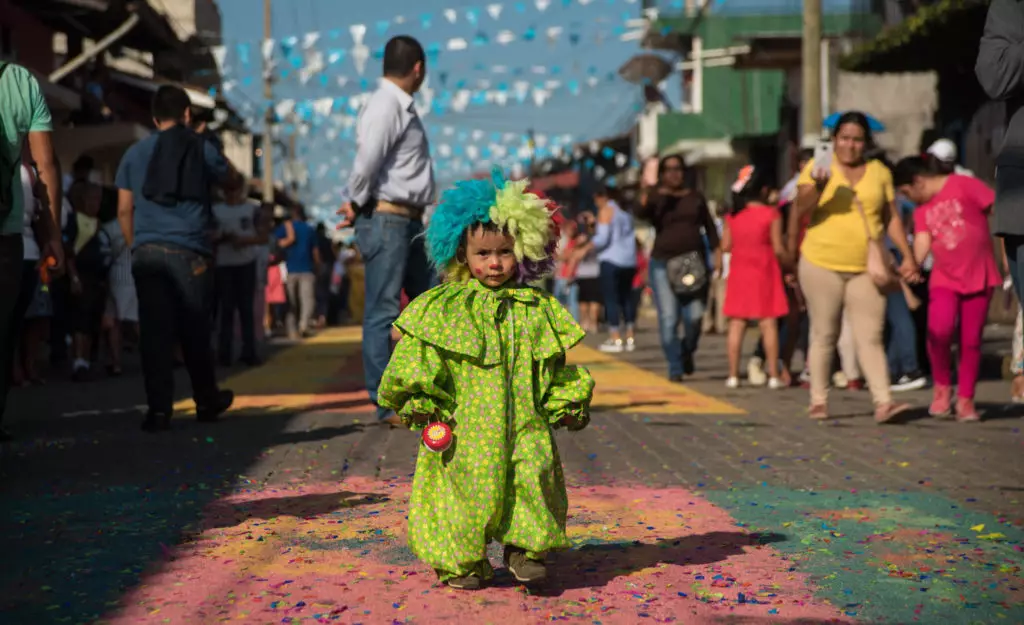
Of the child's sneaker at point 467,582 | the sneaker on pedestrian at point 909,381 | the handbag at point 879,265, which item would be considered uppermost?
the handbag at point 879,265

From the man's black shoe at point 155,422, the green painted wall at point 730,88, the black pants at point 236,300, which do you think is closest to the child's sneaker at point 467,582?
the man's black shoe at point 155,422

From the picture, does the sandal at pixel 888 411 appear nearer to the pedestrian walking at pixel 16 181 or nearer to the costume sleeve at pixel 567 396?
the pedestrian walking at pixel 16 181

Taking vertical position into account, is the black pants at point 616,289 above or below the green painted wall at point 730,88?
below

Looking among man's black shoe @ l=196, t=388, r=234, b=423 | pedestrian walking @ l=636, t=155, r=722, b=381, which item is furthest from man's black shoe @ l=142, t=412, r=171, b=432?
pedestrian walking @ l=636, t=155, r=722, b=381

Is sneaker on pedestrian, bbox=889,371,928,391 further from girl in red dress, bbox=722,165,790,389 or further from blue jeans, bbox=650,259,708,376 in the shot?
blue jeans, bbox=650,259,708,376

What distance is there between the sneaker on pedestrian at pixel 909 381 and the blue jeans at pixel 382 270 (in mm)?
5360

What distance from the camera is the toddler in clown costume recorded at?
4.44m

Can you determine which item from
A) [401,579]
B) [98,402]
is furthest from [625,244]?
[401,579]

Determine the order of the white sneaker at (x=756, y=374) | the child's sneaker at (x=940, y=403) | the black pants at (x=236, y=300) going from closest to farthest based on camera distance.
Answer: the child's sneaker at (x=940, y=403) < the white sneaker at (x=756, y=374) < the black pants at (x=236, y=300)

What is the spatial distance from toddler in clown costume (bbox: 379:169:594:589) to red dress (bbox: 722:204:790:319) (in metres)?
7.96

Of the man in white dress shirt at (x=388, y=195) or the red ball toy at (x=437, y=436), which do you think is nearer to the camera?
the red ball toy at (x=437, y=436)

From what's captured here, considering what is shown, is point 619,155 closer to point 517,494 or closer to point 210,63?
point 210,63

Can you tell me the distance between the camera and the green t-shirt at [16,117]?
677 centimetres

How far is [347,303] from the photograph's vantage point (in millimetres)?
37188
